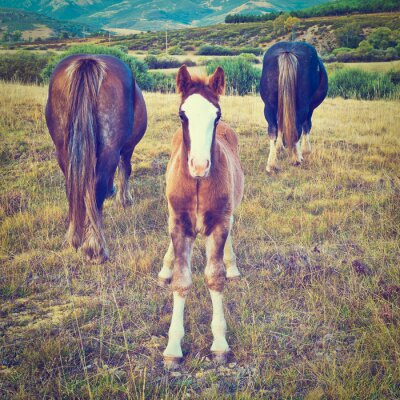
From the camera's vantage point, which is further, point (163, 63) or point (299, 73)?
point (163, 63)

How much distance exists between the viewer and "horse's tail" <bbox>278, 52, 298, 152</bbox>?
6.45m

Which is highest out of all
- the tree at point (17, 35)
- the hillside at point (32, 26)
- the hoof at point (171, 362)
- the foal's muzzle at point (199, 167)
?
the hillside at point (32, 26)

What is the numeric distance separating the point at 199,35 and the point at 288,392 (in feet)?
152

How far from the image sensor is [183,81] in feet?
8.73

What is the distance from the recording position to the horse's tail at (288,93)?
21.1 feet

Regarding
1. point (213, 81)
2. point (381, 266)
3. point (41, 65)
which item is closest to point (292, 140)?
point (381, 266)

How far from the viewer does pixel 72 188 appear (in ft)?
11.9

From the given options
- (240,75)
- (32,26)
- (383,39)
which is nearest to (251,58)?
(240,75)

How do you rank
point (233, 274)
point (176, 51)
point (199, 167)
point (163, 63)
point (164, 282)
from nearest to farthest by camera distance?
point (199, 167), point (164, 282), point (233, 274), point (163, 63), point (176, 51)

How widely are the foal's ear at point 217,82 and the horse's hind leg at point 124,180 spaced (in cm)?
272

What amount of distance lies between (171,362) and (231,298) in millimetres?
945

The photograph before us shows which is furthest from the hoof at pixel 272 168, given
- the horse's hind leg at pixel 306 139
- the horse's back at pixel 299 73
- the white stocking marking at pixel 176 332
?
the white stocking marking at pixel 176 332

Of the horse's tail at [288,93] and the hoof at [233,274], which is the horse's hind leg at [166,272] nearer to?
the hoof at [233,274]

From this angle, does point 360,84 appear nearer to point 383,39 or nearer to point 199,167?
point 383,39
